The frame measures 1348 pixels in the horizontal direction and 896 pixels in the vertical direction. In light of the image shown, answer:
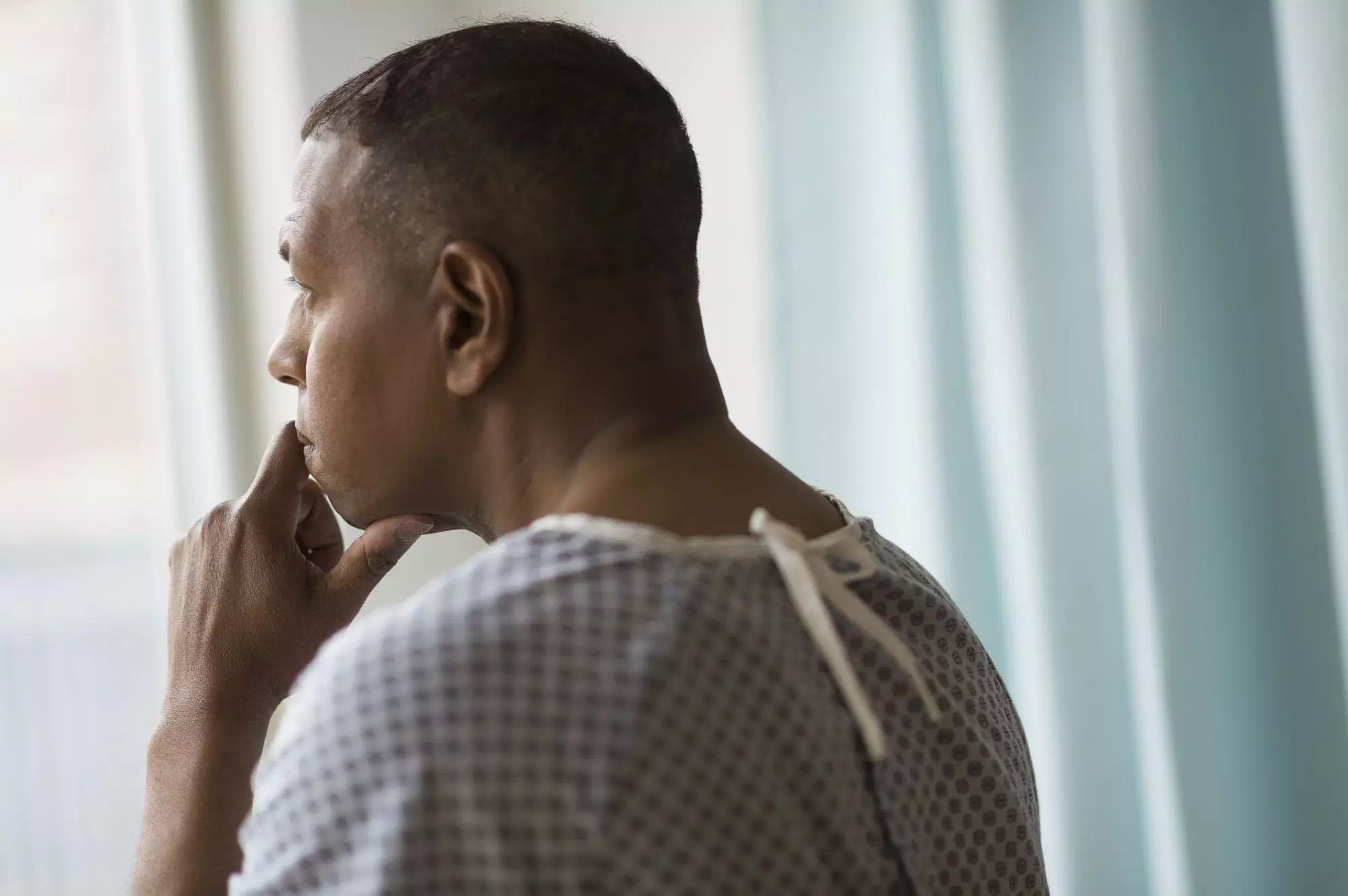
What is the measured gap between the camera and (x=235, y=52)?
1979 mm

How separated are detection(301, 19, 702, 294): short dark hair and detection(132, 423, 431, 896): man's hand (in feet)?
0.94

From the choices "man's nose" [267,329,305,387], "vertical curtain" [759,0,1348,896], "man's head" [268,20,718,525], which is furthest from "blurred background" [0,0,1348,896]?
"man's nose" [267,329,305,387]

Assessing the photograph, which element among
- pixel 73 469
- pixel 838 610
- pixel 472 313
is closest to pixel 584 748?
pixel 838 610

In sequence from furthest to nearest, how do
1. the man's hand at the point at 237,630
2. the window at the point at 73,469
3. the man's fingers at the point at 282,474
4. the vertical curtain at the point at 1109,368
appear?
1. the window at the point at 73,469
2. the vertical curtain at the point at 1109,368
3. the man's fingers at the point at 282,474
4. the man's hand at the point at 237,630

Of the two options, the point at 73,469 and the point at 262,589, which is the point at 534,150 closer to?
the point at 262,589

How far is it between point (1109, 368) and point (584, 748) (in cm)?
102

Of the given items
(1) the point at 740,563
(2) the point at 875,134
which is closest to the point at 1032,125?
(2) the point at 875,134

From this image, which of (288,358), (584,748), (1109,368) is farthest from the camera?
(1109,368)

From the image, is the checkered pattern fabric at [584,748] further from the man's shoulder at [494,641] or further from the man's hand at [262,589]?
the man's hand at [262,589]

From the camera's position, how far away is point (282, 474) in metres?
1.08

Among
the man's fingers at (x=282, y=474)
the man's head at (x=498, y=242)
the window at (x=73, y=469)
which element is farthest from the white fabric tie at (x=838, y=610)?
the window at (x=73, y=469)

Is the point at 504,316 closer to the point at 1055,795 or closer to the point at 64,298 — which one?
the point at 1055,795

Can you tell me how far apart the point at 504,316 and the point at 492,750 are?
0.99 feet

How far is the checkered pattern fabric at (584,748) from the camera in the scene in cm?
60
